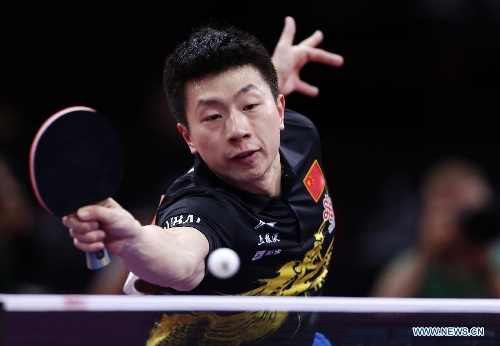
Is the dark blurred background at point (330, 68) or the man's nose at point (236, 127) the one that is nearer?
the man's nose at point (236, 127)

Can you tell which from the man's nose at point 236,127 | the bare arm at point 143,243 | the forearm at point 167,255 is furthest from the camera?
the man's nose at point 236,127

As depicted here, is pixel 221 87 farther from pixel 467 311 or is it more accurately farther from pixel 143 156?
pixel 143 156

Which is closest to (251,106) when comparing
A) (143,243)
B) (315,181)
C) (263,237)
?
(263,237)

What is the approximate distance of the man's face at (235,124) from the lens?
310 centimetres

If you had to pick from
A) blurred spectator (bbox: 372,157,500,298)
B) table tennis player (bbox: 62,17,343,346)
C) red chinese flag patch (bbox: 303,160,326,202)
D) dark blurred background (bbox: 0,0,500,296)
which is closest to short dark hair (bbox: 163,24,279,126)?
table tennis player (bbox: 62,17,343,346)

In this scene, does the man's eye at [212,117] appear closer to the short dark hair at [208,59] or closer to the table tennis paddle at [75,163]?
the short dark hair at [208,59]

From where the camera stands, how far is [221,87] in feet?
10.2

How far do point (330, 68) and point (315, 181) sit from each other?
4.69 m

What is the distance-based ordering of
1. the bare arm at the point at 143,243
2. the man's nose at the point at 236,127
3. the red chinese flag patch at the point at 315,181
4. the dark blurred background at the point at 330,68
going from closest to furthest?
the bare arm at the point at 143,243, the man's nose at the point at 236,127, the red chinese flag patch at the point at 315,181, the dark blurred background at the point at 330,68

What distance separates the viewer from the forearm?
240 centimetres

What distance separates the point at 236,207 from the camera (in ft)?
10.4

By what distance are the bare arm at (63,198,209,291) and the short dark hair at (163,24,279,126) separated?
0.64 metres

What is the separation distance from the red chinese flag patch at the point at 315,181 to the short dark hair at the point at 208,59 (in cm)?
48

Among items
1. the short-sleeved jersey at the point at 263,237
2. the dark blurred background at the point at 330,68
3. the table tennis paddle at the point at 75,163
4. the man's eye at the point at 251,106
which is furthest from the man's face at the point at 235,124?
the dark blurred background at the point at 330,68
